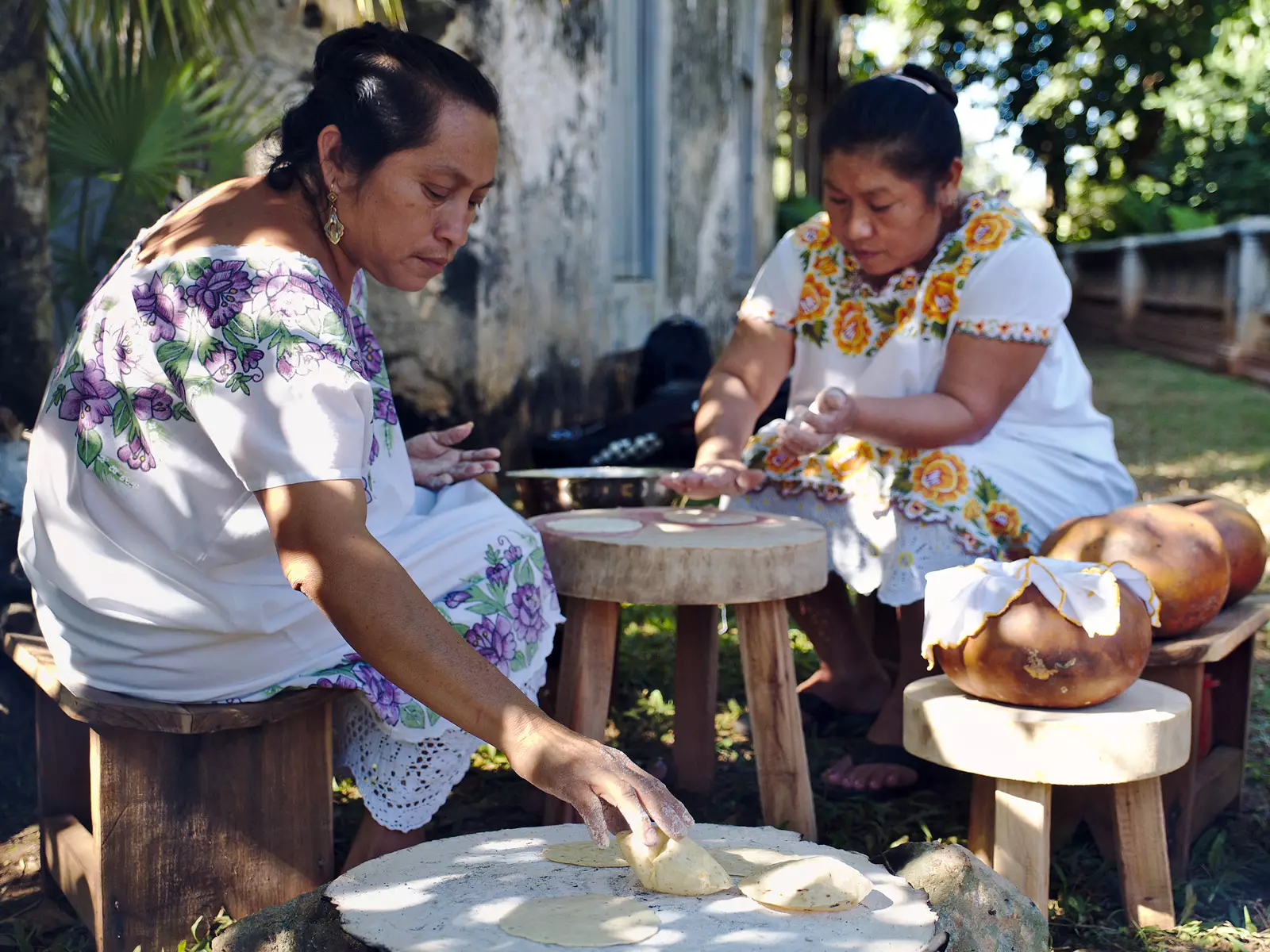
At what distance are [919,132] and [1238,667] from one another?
1442 mm

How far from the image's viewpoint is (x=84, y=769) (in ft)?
8.52

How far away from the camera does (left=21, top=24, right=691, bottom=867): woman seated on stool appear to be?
189 centimetres

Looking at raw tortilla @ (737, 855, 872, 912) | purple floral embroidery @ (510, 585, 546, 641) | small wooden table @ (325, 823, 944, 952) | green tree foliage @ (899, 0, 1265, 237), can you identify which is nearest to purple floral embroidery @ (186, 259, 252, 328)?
purple floral embroidery @ (510, 585, 546, 641)

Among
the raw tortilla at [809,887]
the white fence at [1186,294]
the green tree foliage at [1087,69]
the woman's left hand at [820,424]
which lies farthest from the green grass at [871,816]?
the green tree foliage at [1087,69]

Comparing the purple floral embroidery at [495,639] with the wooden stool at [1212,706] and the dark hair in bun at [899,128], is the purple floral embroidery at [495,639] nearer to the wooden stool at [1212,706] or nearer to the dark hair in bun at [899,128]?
the wooden stool at [1212,706]

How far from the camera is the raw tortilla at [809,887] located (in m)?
1.59

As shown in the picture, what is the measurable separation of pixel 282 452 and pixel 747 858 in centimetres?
86

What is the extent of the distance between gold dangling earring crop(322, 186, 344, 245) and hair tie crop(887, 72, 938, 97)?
5.07 feet

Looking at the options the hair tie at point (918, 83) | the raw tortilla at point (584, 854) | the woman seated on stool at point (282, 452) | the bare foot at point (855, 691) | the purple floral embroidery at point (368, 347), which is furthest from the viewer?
the bare foot at point (855, 691)

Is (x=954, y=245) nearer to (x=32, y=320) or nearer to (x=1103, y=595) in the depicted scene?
(x=1103, y=595)

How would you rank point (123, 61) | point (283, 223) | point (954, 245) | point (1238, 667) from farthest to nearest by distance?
point (123, 61), point (954, 245), point (1238, 667), point (283, 223)

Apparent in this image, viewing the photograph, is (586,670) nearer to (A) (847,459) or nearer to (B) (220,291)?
(A) (847,459)

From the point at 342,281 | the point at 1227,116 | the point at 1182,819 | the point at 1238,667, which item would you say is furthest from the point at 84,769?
the point at 1227,116

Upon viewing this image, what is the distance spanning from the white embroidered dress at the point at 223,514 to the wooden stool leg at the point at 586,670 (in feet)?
0.89
